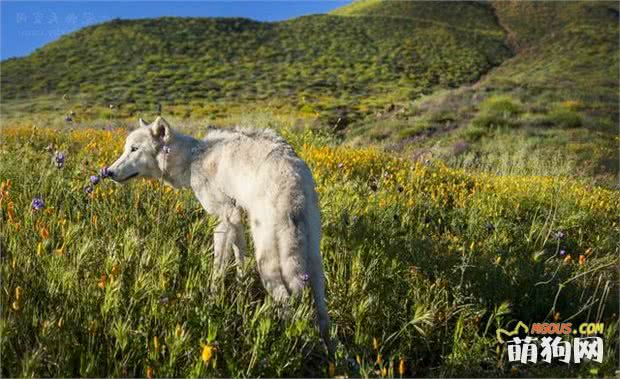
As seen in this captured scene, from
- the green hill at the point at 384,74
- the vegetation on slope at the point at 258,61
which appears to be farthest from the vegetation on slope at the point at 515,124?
the vegetation on slope at the point at 258,61

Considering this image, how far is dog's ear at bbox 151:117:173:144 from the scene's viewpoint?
15.8 feet

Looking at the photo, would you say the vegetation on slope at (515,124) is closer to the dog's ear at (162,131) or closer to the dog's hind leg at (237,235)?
the dog's ear at (162,131)

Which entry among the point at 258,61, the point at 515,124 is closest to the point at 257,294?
the point at 515,124

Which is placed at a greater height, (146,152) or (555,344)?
(146,152)

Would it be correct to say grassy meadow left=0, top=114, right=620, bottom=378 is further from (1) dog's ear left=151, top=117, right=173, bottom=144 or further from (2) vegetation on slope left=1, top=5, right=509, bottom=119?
(2) vegetation on slope left=1, top=5, right=509, bottom=119

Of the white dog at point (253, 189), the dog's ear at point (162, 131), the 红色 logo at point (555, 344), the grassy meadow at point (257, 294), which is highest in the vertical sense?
the dog's ear at point (162, 131)

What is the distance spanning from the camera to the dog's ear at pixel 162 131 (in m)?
4.82

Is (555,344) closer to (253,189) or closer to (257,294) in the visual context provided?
(257,294)

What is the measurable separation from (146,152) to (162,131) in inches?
10.4

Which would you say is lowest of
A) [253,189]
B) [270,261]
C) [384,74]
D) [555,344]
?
[555,344]

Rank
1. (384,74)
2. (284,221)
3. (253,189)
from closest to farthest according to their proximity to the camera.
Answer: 1. (284,221)
2. (253,189)
3. (384,74)

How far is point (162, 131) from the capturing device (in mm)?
4898

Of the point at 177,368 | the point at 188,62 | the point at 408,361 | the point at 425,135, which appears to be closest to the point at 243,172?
the point at 177,368

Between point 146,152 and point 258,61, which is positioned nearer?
point 146,152
